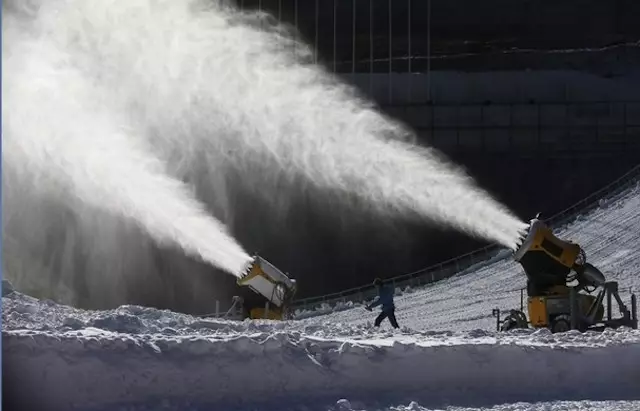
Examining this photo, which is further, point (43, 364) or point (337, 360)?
point (337, 360)

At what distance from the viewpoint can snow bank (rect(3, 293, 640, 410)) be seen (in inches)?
426

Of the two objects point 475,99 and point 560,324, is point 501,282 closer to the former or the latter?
point 560,324

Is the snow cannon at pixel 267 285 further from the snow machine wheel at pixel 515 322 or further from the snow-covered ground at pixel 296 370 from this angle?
the snow-covered ground at pixel 296 370

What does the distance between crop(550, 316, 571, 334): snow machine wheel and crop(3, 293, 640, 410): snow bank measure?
11.5 ft

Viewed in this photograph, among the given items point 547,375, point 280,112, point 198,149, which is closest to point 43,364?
point 547,375

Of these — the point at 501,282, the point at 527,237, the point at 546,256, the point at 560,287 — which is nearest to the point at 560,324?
the point at 560,287

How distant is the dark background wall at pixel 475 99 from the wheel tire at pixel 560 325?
1667 centimetres

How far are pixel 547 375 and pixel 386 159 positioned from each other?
43.6 feet

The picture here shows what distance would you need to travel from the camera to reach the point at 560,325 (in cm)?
1681


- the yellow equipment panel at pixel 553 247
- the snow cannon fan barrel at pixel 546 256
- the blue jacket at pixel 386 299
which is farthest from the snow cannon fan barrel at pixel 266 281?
the yellow equipment panel at pixel 553 247

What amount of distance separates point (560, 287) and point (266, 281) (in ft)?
15.1

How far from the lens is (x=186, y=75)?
91.4 ft

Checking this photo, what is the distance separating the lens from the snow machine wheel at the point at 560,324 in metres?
16.7

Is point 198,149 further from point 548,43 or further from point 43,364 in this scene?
point 43,364
